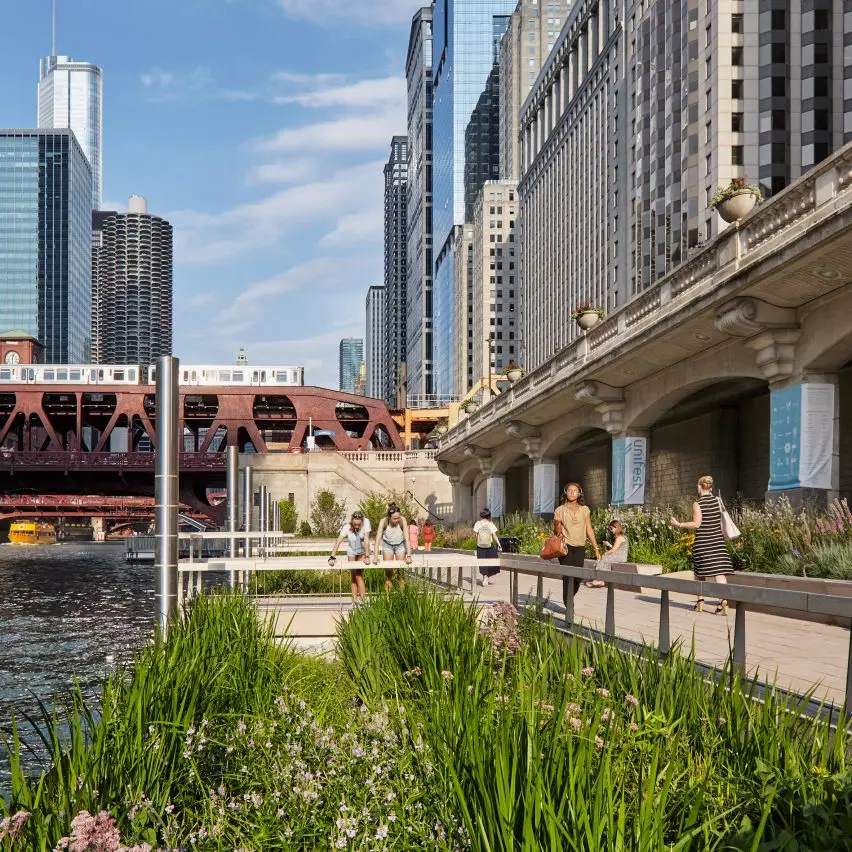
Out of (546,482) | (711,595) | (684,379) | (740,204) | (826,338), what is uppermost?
(740,204)

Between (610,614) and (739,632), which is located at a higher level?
(739,632)

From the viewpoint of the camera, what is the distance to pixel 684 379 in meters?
25.1

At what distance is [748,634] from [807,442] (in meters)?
12.4

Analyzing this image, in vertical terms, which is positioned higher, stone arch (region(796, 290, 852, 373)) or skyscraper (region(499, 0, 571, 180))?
skyscraper (region(499, 0, 571, 180))

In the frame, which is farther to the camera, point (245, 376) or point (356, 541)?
point (245, 376)

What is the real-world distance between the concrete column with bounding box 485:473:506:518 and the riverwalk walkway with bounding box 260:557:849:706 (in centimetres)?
4047

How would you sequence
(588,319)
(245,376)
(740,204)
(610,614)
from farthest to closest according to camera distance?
(245,376) < (588,319) < (740,204) < (610,614)

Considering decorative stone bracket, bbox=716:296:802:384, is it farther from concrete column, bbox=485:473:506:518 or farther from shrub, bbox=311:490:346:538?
shrub, bbox=311:490:346:538

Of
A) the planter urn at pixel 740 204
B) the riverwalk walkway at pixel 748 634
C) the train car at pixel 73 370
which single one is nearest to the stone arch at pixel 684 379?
the planter urn at pixel 740 204

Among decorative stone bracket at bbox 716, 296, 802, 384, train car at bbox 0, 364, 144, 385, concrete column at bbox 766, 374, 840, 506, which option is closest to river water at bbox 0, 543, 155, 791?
concrete column at bbox 766, 374, 840, 506

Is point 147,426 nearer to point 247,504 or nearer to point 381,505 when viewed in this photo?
point 381,505

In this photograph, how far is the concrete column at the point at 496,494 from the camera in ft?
172

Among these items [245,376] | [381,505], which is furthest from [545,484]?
[245,376]

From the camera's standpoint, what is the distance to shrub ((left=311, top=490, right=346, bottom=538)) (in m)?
67.7
